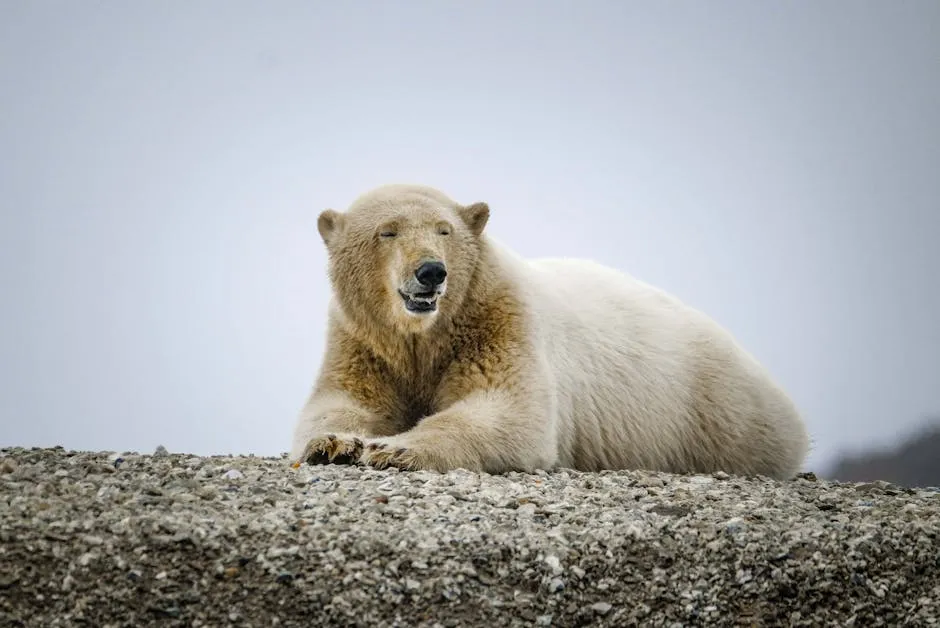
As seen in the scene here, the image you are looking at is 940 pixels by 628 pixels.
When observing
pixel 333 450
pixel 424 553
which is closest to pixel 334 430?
pixel 333 450

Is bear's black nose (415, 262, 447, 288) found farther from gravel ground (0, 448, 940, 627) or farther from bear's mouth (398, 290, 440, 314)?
gravel ground (0, 448, 940, 627)

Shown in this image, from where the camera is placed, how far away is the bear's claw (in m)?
7.13

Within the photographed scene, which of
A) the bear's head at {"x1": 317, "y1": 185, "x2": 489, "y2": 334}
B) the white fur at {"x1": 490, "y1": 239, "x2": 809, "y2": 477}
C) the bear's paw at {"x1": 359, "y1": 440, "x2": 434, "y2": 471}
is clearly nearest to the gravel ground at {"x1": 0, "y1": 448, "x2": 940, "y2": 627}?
the bear's paw at {"x1": 359, "y1": 440, "x2": 434, "y2": 471}

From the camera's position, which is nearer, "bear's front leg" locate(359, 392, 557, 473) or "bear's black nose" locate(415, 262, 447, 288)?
"bear's front leg" locate(359, 392, 557, 473)

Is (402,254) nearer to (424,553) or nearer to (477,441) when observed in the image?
(477,441)

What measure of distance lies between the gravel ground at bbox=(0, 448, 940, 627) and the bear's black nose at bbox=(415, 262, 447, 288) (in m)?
1.27

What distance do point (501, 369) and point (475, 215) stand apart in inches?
45.1

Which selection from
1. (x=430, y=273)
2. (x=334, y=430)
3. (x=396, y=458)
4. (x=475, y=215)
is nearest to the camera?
(x=396, y=458)

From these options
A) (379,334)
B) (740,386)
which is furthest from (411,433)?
(740,386)

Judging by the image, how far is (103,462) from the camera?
7.14 metres

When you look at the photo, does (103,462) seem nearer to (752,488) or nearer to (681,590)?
(681,590)

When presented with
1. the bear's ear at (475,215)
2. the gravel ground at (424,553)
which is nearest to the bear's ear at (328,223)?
the bear's ear at (475,215)

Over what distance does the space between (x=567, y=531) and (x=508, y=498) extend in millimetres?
575

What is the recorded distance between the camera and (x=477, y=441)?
286 inches
